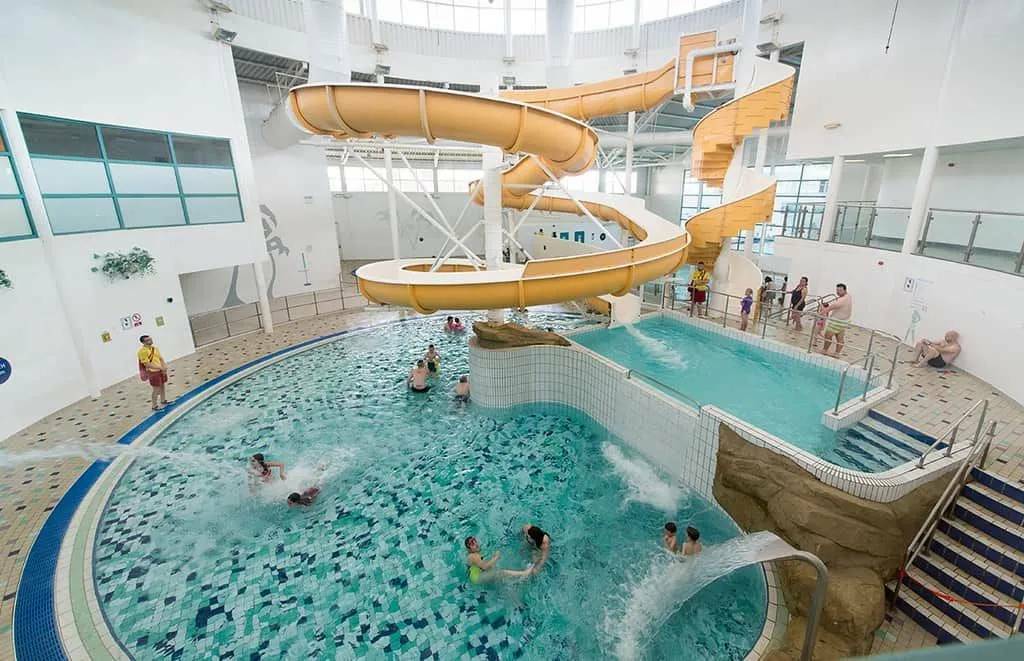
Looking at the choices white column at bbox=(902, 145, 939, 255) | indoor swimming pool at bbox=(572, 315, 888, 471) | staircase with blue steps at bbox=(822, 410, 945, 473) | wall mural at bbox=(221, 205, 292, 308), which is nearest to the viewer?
staircase with blue steps at bbox=(822, 410, 945, 473)

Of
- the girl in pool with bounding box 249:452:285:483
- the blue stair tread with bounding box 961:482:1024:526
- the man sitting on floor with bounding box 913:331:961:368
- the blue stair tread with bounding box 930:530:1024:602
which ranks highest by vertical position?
the man sitting on floor with bounding box 913:331:961:368

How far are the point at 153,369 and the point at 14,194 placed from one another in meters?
3.40

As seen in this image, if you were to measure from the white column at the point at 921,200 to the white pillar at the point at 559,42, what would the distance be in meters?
7.55

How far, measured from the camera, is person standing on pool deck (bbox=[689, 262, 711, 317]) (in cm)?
1166

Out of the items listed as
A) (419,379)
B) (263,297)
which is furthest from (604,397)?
(263,297)

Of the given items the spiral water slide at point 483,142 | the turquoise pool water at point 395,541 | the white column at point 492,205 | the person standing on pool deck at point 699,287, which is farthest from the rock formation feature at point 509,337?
the person standing on pool deck at point 699,287

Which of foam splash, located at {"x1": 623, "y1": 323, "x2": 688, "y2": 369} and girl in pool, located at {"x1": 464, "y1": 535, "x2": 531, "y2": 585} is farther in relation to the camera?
foam splash, located at {"x1": 623, "y1": 323, "x2": 688, "y2": 369}

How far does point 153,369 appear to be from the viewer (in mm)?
7906

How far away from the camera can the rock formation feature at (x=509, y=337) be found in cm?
865

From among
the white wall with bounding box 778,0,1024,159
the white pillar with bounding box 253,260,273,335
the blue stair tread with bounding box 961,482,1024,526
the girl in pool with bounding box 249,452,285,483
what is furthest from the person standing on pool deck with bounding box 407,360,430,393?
the white wall with bounding box 778,0,1024,159

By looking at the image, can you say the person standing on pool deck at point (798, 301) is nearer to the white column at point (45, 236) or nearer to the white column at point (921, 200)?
the white column at point (921, 200)

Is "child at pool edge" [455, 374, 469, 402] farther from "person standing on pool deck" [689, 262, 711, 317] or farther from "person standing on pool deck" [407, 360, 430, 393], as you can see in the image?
"person standing on pool deck" [689, 262, 711, 317]

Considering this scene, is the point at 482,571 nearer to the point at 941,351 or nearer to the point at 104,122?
the point at 941,351

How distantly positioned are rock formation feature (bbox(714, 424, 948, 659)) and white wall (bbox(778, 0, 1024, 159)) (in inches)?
266
